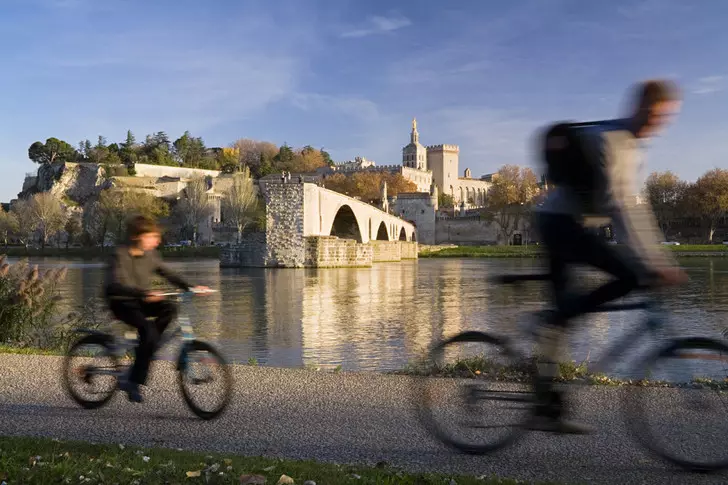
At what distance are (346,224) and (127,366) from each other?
187 feet

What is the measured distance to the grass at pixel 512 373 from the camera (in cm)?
399

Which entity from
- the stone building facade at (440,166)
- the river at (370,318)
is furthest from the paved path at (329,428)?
the stone building facade at (440,166)

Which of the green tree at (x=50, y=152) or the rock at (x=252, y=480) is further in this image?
the green tree at (x=50, y=152)

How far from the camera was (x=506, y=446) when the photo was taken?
3.93m

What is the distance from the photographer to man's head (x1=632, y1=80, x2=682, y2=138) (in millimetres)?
3545

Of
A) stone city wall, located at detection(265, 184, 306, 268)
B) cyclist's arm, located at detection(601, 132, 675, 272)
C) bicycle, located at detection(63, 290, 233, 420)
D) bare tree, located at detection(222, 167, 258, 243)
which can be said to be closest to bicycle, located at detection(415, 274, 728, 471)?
cyclist's arm, located at detection(601, 132, 675, 272)

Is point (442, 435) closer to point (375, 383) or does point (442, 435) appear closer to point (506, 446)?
point (506, 446)

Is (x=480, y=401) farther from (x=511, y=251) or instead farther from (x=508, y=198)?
(x=508, y=198)

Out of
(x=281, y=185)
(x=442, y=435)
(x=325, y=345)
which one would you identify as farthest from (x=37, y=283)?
(x=281, y=185)

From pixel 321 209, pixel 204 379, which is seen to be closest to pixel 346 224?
pixel 321 209

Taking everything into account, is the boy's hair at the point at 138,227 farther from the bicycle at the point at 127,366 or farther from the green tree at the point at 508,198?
the green tree at the point at 508,198

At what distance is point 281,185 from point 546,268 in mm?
41690

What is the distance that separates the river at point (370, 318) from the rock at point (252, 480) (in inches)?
72.8

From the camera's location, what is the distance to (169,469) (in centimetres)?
352
